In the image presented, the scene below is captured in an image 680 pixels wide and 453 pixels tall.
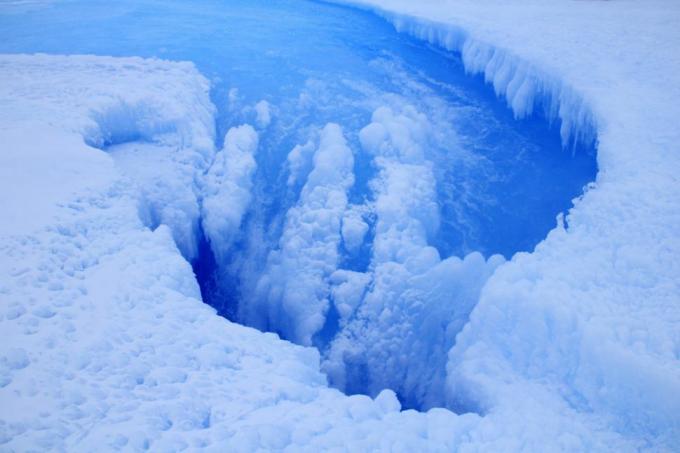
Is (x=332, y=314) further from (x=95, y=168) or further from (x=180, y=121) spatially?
(x=180, y=121)

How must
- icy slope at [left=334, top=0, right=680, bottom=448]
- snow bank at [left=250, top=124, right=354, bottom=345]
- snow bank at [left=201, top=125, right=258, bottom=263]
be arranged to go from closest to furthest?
icy slope at [left=334, top=0, right=680, bottom=448], snow bank at [left=250, top=124, right=354, bottom=345], snow bank at [left=201, top=125, right=258, bottom=263]

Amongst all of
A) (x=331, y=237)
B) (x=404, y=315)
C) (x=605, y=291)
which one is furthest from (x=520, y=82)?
(x=605, y=291)

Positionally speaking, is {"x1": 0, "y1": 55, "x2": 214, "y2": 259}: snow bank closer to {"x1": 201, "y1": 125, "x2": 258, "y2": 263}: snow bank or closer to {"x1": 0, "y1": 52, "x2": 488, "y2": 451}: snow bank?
{"x1": 201, "y1": 125, "x2": 258, "y2": 263}: snow bank

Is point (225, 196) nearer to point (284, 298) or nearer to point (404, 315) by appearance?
point (284, 298)

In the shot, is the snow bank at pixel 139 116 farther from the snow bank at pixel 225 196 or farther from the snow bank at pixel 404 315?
the snow bank at pixel 404 315

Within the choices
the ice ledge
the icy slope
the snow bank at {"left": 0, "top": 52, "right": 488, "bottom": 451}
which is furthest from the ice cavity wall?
the ice ledge
